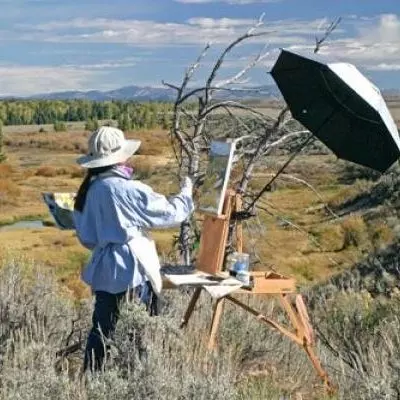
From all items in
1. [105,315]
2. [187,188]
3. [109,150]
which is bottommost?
[105,315]

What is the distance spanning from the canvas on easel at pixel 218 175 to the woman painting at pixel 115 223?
0.82ft

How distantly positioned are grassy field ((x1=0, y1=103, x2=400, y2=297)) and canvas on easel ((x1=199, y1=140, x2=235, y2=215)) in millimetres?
3049

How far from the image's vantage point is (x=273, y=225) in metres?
34.6

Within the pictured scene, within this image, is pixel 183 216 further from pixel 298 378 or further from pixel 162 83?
pixel 162 83

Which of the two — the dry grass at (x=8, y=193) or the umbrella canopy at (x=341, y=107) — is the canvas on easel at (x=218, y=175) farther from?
the dry grass at (x=8, y=193)

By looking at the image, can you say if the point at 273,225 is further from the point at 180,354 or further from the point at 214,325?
the point at 180,354

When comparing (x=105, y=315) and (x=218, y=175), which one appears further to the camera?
(x=218, y=175)

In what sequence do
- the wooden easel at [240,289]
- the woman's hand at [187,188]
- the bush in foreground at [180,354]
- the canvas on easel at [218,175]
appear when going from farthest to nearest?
1. the wooden easel at [240,289]
2. the canvas on easel at [218,175]
3. the woman's hand at [187,188]
4. the bush in foreground at [180,354]

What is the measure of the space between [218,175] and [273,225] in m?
29.2

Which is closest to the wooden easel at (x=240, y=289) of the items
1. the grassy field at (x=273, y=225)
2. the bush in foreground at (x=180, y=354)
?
the bush in foreground at (x=180, y=354)

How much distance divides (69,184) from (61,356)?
5630 cm

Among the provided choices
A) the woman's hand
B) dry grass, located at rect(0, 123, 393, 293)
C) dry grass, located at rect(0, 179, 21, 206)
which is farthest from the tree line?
the woman's hand

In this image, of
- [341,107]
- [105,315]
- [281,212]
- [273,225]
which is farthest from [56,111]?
[105,315]

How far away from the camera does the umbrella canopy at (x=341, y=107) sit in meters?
5.79
